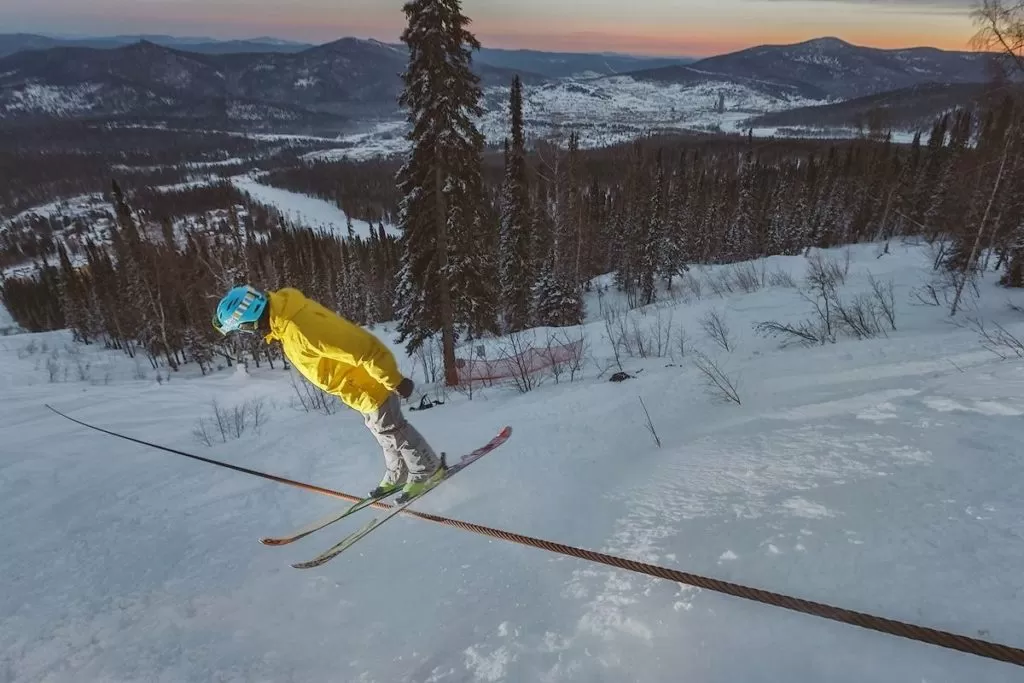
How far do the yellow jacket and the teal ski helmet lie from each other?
120mm

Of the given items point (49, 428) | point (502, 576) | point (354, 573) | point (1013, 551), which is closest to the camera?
point (1013, 551)

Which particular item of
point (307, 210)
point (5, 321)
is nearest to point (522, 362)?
point (5, 321)

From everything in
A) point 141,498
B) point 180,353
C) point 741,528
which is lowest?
point 180,353

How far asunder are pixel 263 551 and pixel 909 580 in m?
5.35

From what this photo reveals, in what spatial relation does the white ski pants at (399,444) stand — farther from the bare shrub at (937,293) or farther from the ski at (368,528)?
the bare shrub at (937,293)

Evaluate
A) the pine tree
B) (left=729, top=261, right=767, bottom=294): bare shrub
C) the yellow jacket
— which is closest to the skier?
the yellow jacket

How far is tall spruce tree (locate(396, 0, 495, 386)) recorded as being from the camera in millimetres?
14414

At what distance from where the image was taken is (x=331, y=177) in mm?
177125

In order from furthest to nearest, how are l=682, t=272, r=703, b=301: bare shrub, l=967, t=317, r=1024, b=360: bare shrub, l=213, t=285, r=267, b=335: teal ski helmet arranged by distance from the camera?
l=682, t=272, r=703, b=301: bare shrub < l=967, t=317, r=1024, b=360: bare shrub < l=213, t=285, r=267, b=335: teal ski helmet

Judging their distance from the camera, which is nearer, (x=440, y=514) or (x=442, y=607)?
(x=442, y=607)

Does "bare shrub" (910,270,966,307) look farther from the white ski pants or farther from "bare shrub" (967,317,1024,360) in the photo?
the white ski pants

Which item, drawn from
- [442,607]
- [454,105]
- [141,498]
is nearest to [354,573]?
[442,607]

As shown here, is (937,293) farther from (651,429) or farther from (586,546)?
(586,546)

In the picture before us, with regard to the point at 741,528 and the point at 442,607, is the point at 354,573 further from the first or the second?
the point at 741,528
